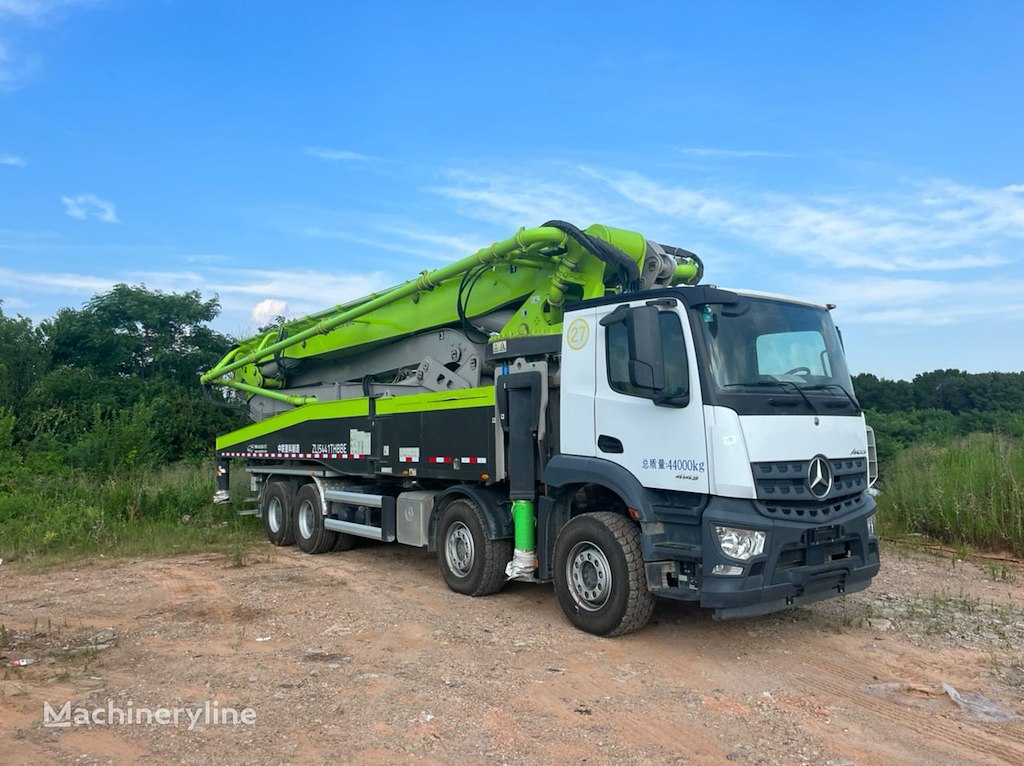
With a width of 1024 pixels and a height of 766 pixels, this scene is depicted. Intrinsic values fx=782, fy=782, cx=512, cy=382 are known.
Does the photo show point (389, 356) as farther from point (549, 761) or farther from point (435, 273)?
point (549, 761)

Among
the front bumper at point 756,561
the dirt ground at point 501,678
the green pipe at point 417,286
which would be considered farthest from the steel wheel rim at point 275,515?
the front bumper at point 756,561

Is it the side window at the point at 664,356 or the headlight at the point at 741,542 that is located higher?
the side window at the point at 664,356

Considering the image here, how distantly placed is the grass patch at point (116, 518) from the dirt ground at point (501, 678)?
9.15ft

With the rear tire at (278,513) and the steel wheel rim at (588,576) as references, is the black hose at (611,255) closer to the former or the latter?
the steel wheel rim at (588,576)

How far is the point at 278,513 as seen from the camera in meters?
11.9

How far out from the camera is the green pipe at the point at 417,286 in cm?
743

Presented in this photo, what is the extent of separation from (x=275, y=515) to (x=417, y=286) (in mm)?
4922

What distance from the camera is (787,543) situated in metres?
5.51

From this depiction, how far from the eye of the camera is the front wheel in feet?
19.6

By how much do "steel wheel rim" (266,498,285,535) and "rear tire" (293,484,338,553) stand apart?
1.29ft

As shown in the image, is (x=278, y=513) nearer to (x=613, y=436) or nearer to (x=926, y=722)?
(x=613, y=436)

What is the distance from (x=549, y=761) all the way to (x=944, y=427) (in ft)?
79.5

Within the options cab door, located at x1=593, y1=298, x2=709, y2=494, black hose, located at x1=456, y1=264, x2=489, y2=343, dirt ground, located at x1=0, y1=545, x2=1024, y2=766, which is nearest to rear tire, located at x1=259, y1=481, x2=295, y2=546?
dirt ground, located at x1=0, y1=545, x2=1024, y2=766

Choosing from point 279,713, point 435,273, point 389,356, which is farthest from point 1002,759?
point 389,356
